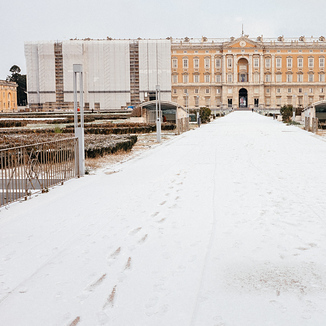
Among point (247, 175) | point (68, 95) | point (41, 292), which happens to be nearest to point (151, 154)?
point (247, 175)

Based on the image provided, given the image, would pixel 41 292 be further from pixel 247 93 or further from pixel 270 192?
pixel 247 93

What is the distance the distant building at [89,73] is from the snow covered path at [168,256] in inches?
2348

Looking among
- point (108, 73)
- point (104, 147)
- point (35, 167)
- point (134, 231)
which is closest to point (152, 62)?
point (108, 73)

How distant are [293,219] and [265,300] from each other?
222 centimetres

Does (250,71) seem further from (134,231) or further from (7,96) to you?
(134,231)

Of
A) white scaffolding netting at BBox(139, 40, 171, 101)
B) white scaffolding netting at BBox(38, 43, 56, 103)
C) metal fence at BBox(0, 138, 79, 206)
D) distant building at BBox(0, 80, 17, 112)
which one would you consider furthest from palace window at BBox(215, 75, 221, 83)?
metal fence at BBox(0, 138, 79, 206)

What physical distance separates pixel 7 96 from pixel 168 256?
7394cm

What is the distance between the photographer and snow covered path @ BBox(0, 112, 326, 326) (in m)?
2.83

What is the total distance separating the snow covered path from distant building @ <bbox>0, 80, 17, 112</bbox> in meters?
68.0

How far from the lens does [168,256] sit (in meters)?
3.82

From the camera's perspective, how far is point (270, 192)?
6.63 m

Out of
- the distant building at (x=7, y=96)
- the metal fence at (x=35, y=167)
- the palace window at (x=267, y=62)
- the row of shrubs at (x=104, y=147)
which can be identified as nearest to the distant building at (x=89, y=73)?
the distant building at (x=7, y=96)

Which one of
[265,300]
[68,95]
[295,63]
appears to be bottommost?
[265,300]

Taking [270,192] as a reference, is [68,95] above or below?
above
